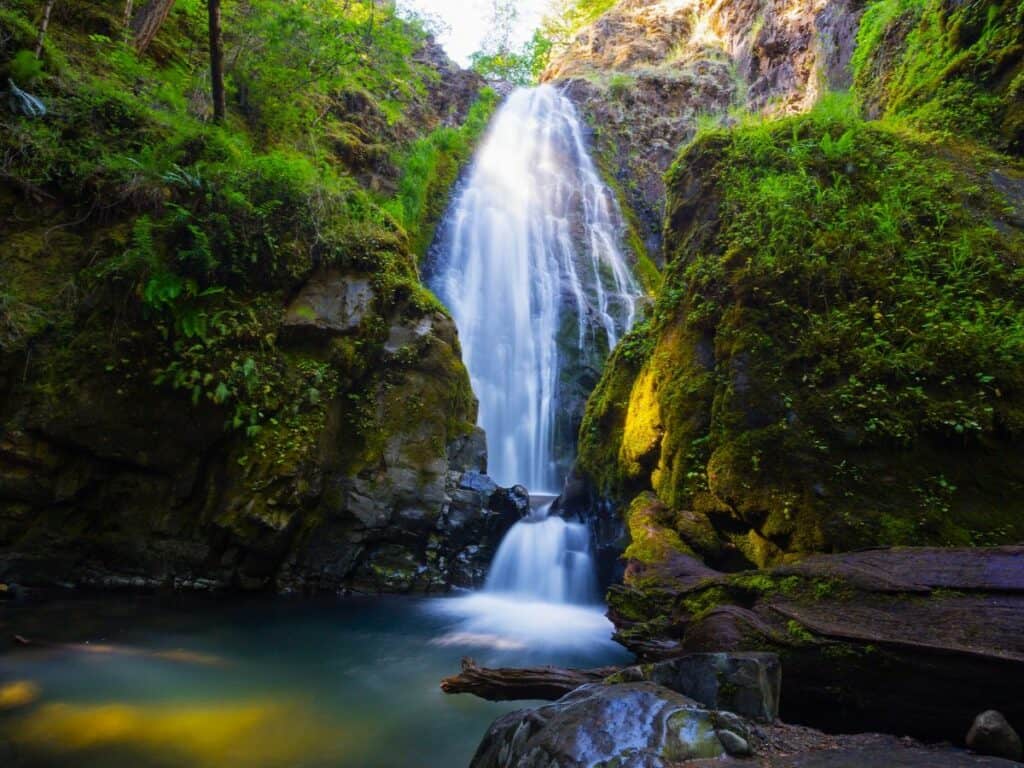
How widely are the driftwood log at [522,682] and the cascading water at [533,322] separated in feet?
8.92

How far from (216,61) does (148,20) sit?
2705 millimetres

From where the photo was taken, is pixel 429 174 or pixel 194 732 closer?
pixel 194 732

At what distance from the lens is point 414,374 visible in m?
8.86

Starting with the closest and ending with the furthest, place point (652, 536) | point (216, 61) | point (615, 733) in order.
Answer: point (615, 733) < point (652, 536) < point (216, 61)

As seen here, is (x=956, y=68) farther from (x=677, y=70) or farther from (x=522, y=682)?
(x=677, y=70)

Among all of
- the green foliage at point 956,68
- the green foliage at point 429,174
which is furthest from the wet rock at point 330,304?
the green foliage at point 956,68

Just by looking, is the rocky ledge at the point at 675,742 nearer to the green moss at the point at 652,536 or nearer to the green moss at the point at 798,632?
the green moss at the point at 798,632

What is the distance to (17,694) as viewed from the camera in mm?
4027

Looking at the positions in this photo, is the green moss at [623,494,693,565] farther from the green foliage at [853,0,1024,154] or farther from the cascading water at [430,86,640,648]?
the green foliage at [853,0,1024,154]

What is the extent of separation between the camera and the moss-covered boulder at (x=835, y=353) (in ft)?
13.9

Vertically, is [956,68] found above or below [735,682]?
above

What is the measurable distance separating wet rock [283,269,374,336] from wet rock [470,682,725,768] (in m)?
6.74

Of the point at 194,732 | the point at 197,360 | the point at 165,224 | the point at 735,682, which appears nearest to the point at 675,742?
the point at 735,682

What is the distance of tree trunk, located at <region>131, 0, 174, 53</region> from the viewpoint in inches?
376
